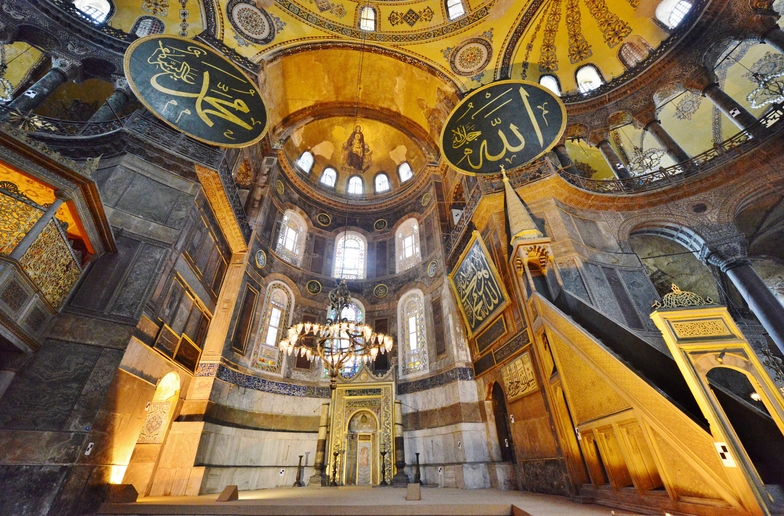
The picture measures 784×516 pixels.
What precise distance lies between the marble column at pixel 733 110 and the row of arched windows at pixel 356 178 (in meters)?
9.47

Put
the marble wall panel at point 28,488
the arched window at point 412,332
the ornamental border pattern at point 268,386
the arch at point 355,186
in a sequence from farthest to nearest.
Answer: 1. the arch at point 355,186
2. the arched window at point 412,332
3. the ornamental border pattern at point 268,386
4. the marble wall panel at point 28,488

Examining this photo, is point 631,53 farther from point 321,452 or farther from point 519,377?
point 321,452

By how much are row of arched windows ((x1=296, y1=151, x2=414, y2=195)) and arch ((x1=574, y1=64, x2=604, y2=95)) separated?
268 inches

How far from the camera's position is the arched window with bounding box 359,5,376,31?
12.9 metres

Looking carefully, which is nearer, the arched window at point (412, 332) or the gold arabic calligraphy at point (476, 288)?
the gold arabic calligraphy at point (476, 288)

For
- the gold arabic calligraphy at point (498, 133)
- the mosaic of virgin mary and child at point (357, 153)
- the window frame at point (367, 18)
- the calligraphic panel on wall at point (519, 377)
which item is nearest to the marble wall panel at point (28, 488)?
the calligraphic panel on wall at point (519, 377)

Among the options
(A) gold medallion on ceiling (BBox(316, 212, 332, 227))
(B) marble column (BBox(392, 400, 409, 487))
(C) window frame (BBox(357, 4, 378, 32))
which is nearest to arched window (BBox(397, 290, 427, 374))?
(B) marble column (BBox(392, 400, 409, 487))

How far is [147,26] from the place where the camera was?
9438 millimetres

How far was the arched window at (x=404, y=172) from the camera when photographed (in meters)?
14.3

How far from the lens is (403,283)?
11.5 m

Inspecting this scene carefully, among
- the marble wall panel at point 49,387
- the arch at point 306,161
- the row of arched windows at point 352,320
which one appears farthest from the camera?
the arch at point 306,161

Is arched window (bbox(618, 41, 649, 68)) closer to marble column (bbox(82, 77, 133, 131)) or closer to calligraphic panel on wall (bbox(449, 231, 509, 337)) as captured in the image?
calligraphic panel on wall (bbox(449, 231, 509, 337))

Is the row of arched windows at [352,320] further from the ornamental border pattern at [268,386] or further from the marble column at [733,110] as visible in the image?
the marble column at [733,110]

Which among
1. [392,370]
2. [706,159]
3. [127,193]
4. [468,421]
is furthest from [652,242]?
[127,193]
